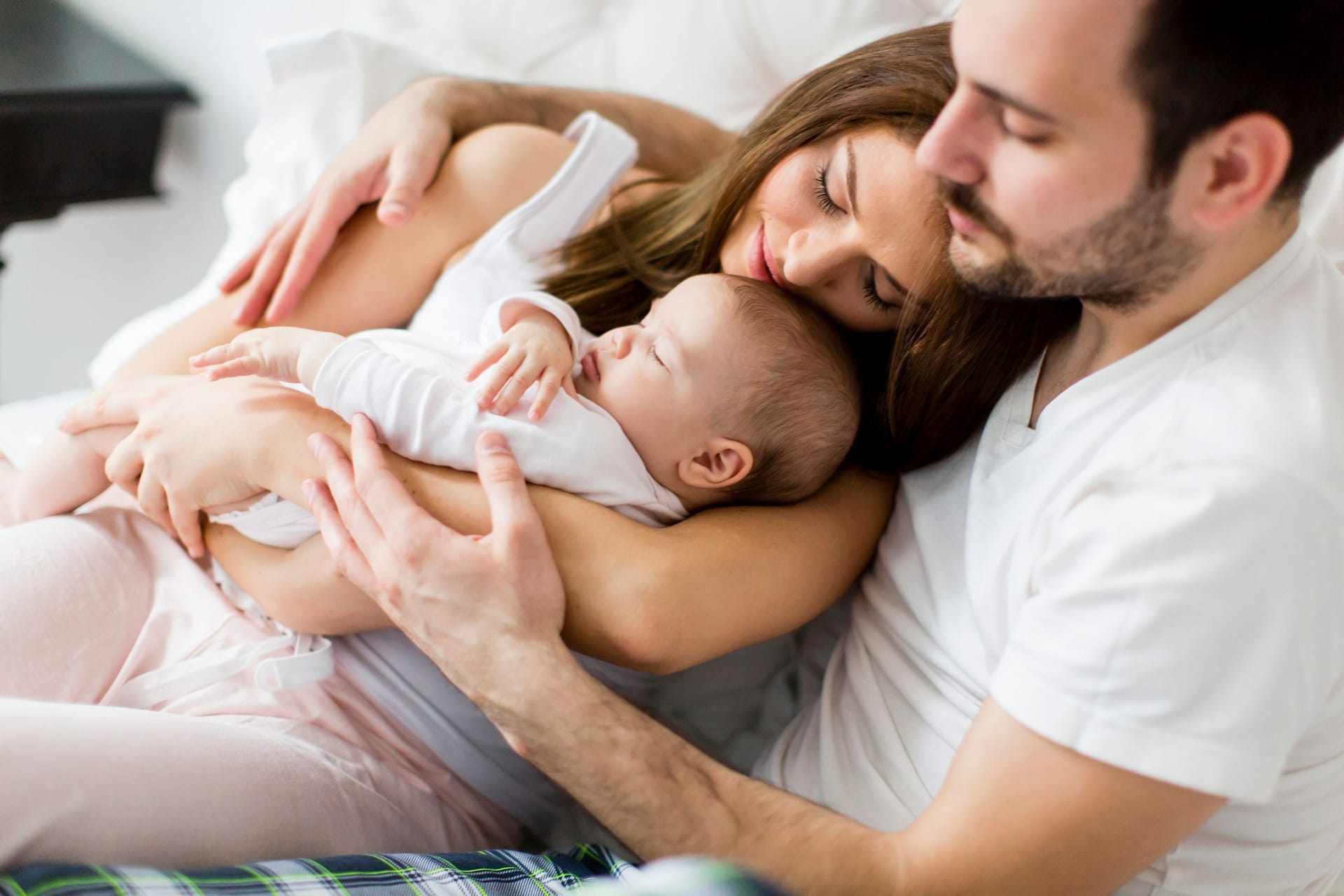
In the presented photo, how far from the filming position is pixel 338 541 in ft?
3.68

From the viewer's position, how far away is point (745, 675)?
148 cm

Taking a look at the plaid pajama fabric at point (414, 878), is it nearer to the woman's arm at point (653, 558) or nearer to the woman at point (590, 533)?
the woman at point (590, 533)

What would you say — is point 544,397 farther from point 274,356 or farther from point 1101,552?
point 1101,552

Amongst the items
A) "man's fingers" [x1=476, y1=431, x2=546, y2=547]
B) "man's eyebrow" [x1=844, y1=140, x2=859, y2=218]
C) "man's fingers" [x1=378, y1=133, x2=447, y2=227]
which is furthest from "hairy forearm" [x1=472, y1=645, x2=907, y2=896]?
"man's fingers" [x1=378, y1=133, x2=447, y2=227]

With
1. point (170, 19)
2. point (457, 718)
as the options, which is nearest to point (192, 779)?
point (457, 718)

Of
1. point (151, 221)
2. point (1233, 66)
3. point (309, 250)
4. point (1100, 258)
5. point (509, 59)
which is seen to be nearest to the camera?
point (1233, 66)

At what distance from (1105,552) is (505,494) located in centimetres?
56

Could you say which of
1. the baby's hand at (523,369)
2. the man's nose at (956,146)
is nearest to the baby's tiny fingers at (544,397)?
the baby's hand at (523,369)

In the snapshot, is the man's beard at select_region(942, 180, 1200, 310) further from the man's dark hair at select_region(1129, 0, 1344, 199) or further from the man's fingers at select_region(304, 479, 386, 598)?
the man's fingers at select_region(304, 479, 386, 598)

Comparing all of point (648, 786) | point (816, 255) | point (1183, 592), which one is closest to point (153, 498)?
point (648, 786)

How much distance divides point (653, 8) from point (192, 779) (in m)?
1.49

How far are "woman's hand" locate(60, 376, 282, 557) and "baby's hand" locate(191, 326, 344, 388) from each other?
7cm

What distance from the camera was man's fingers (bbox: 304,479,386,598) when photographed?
43.6 inches

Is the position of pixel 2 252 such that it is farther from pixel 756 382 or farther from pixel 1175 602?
pixel 1175 602
